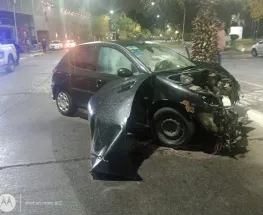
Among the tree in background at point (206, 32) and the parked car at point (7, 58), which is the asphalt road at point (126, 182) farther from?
the parked car at point (7, 58)

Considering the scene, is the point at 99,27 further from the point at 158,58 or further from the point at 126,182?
the point at 126,182

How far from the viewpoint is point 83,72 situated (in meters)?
Answer: 6.44

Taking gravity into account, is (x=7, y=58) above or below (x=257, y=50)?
above

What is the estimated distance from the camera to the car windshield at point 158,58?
5508 millimetres

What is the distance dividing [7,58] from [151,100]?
44.0ft

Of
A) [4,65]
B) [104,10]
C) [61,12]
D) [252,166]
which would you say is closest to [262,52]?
[4,65]

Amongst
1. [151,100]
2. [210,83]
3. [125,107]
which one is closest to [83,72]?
[151,100]

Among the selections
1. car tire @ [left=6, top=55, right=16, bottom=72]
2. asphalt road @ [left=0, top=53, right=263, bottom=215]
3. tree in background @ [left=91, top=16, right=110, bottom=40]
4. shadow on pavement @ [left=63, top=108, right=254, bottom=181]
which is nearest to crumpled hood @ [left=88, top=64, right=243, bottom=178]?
shadow on pavement @ [left=63, top=108, right=254, bottom=181]

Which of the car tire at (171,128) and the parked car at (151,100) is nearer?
the parked car at (151,100)

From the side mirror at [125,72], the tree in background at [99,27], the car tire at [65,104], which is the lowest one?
the car tire at [65,104]

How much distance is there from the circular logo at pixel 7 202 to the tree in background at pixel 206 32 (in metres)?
7.66

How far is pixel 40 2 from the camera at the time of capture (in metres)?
55.6

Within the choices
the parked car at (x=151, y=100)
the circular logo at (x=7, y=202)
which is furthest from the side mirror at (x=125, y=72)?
the circular logo at (x=7, y=202)

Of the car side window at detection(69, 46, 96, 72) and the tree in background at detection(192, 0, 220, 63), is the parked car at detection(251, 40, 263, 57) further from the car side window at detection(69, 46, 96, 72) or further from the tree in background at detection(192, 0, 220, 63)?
the car side window at detection(69, 46, 96, 72)
